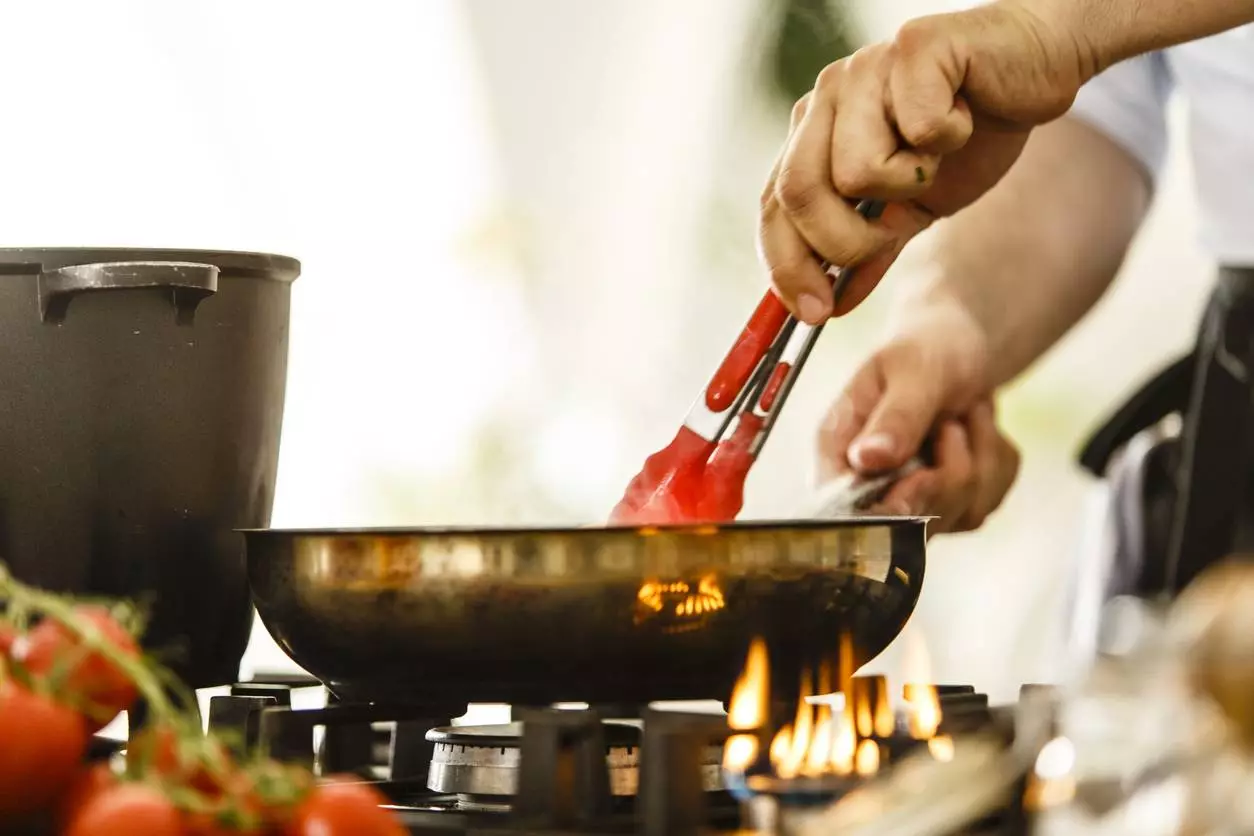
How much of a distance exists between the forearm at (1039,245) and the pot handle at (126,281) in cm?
76

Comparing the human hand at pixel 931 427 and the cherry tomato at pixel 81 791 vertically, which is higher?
the human hand at pixel 931 427

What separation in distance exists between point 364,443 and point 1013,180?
1.71 metres

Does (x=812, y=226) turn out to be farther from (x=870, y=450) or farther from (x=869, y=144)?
(x=870, y=450)

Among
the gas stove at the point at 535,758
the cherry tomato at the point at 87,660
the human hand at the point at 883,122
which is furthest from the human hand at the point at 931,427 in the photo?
the cherry tomato at the point at 87,660

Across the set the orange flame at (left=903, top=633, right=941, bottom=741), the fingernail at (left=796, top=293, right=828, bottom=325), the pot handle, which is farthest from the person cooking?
the pot handle

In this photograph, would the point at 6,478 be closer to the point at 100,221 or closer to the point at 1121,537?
the point at 1121,537

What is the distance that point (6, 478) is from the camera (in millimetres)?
826

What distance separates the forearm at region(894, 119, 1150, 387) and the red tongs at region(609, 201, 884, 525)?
0.50 meters

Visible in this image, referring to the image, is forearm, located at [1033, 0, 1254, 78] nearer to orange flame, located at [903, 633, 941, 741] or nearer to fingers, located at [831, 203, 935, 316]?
fingers, located at [831, 203, 935, 316]

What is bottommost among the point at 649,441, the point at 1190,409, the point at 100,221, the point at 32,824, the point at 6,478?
the point at 32,824

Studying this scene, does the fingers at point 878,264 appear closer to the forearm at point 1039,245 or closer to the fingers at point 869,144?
the fingers at point 869,144

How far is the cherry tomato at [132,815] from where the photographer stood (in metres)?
0.44

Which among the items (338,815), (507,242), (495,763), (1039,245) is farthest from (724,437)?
(507,242)

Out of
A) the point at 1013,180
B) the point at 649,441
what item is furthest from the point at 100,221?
the point at 1013,180
